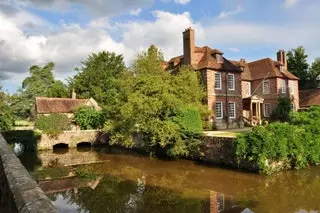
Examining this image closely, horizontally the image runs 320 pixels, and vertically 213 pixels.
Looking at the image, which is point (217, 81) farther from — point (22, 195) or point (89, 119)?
point (22, 195)

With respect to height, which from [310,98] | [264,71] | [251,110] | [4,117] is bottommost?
[4,117]

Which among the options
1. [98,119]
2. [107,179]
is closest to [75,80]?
[98,119]

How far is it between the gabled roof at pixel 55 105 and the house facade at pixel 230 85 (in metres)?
14.2

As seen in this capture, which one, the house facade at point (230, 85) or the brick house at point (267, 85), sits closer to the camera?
the house facade at point (230, 85)

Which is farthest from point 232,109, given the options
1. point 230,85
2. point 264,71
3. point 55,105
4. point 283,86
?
point 55,105

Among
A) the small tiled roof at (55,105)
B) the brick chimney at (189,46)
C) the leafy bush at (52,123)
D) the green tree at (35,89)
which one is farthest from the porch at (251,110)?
the green tree at (35,89)

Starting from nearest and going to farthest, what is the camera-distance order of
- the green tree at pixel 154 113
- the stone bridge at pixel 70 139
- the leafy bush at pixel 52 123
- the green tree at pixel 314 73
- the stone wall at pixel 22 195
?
the stone wall at pixel 22 195 < the green tree at pixel 154 113 < the stone bridge at pixel 70 139 < the leafy bush at pixel 52 123 < the green tree at pixel 314 73

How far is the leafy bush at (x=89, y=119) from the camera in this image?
109 ft

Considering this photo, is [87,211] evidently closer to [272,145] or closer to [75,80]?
[272,145]

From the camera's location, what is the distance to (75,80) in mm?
51844

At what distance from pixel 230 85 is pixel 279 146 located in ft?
48.6

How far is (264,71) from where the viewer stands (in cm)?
3481

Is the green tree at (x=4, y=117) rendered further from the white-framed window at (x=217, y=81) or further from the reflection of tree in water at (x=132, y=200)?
the white-framed window at (x=217, y=81)

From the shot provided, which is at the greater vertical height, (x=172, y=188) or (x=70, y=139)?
(x=70, y=139)
